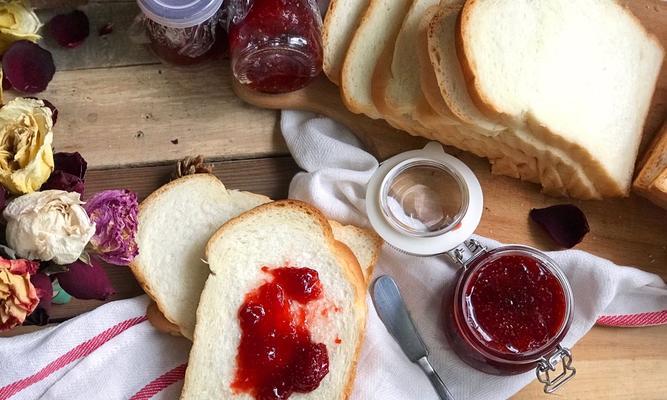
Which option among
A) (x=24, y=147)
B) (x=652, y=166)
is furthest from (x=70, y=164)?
(x=652, y=166)

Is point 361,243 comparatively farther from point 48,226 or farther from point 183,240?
point 48,226

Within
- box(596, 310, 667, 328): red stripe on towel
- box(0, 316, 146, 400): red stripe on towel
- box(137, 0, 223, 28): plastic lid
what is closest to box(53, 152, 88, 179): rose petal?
box(137, 0, 223, 28): plastic lid

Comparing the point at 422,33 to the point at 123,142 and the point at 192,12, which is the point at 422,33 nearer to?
the point at 192,12

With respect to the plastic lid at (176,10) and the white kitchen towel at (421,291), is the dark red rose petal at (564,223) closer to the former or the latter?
the white kitchen towel at (421,291)

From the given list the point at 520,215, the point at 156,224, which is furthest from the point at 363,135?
the point at 156,224

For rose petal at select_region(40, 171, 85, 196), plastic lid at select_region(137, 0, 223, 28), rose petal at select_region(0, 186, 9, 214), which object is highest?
plastic lid at select_region(137, 0, 223, 28)

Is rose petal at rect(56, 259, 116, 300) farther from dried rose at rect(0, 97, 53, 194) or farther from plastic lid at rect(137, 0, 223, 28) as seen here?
plastic lid at rect(137, 0, 223, 28)
